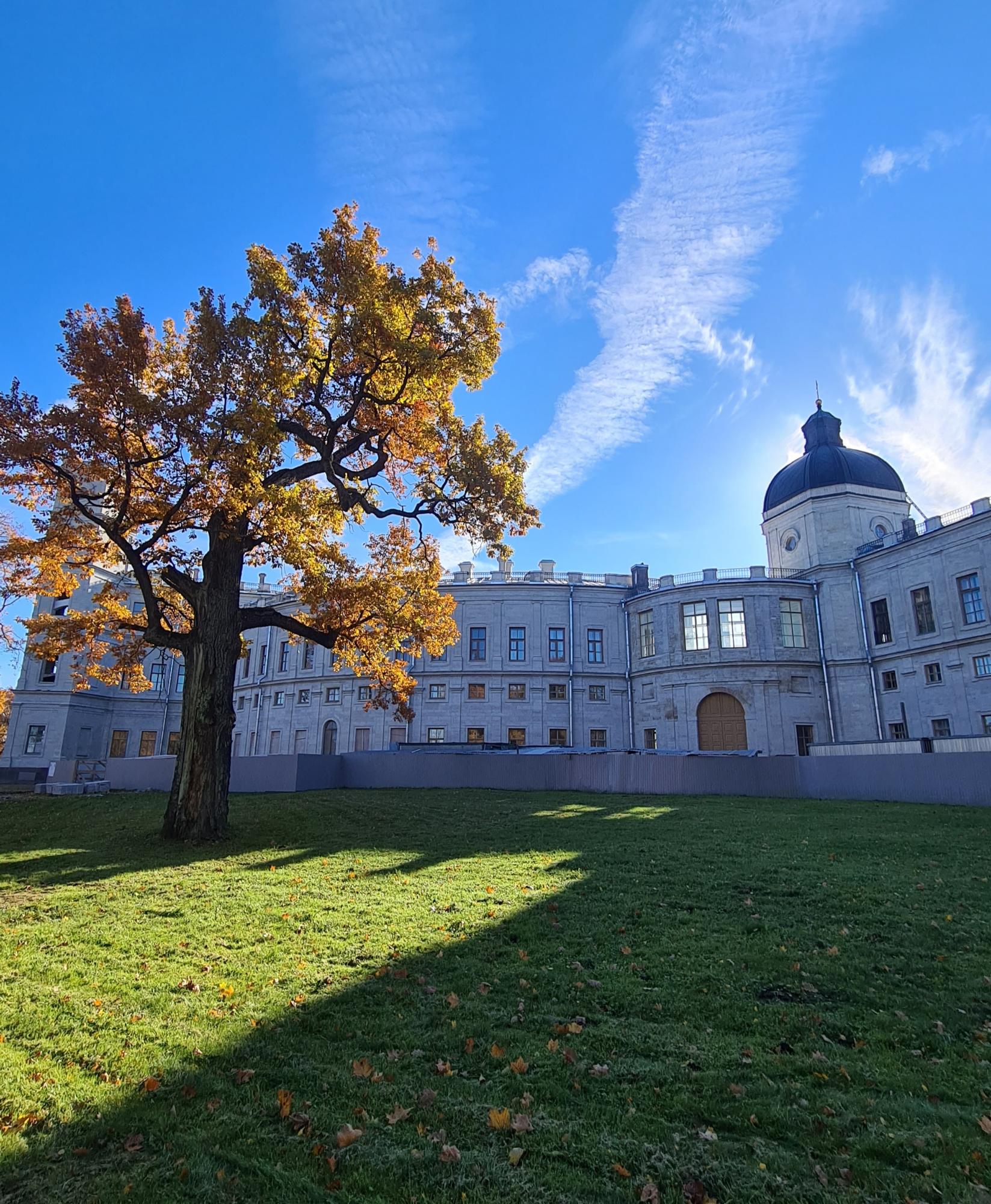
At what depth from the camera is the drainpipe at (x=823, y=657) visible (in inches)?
1596

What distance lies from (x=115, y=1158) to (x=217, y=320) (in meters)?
13.9

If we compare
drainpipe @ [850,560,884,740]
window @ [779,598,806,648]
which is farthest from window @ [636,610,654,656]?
drainpipe @ [850,560,884,740]

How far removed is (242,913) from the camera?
8633mm

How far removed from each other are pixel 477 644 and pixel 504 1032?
138 feet

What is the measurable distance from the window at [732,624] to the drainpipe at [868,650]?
682cm

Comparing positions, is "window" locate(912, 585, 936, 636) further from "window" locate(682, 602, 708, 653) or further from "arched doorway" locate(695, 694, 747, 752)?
"window" locate(682, 602, 708, 653)

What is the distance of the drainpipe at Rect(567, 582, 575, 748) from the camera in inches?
1774

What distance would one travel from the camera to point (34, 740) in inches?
2189

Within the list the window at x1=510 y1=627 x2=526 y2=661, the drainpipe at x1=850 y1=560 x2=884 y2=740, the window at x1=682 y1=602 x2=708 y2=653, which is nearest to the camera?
the drainpipe at x1=850 y1=560 x2=884 y2=740

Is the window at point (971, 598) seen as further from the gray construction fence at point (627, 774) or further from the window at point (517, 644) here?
the window at point (517, 644)

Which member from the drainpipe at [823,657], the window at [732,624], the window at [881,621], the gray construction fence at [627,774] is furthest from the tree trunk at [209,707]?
the window at [881,621]

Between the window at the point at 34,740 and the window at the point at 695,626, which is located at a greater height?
the window at the point at 695,626

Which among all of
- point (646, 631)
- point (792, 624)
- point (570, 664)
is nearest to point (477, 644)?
point (570, 664)

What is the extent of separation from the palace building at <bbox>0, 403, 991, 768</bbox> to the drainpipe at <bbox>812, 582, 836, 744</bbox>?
106 mm
